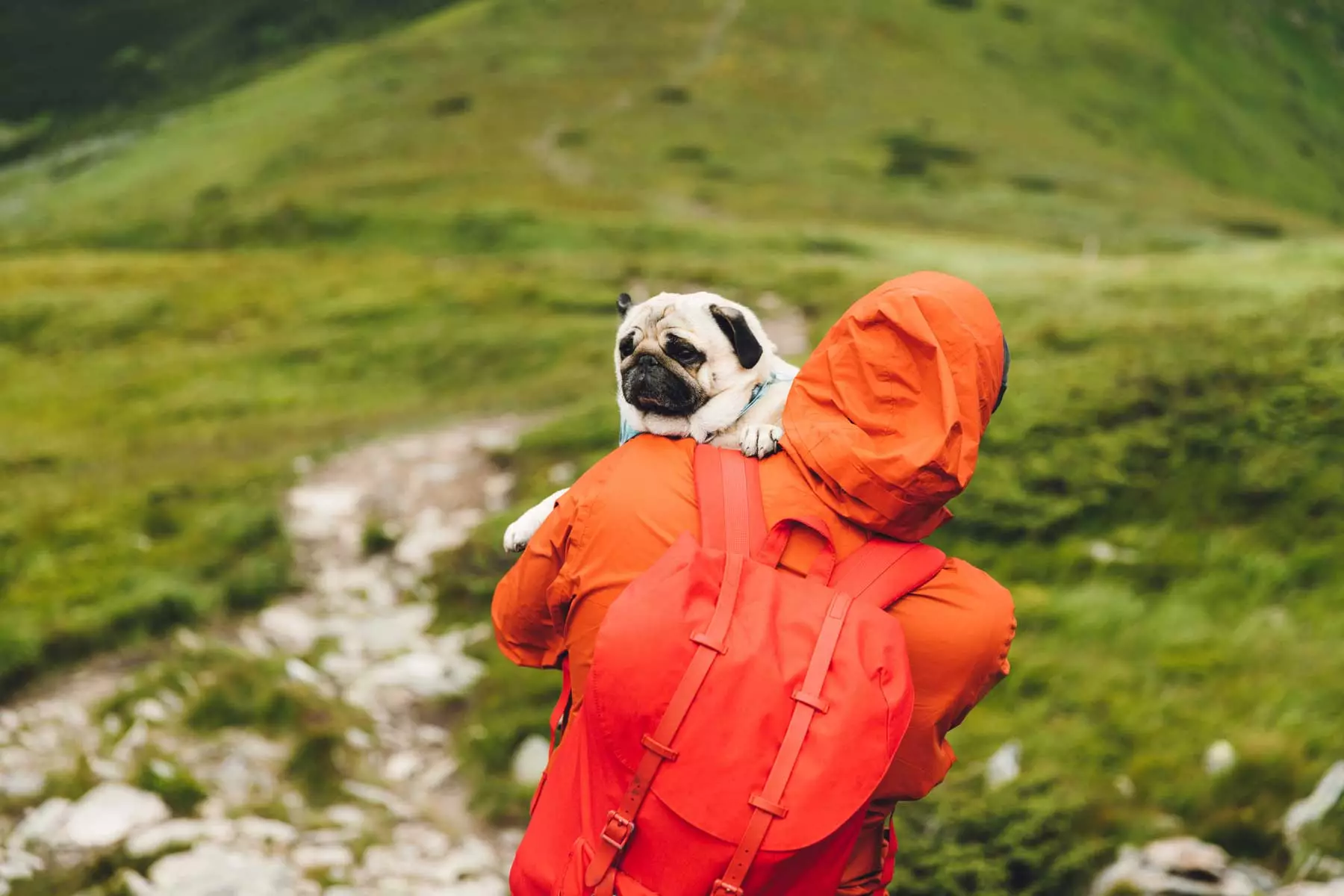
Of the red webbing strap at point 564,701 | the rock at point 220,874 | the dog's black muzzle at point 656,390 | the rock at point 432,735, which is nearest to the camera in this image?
the red webbing strap at point 564,701

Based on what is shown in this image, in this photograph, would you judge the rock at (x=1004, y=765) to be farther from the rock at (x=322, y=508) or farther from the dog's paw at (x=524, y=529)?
the rock at (x=322, y=508)

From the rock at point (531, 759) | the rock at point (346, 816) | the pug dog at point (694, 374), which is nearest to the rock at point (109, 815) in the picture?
the rock at point (346, 816)

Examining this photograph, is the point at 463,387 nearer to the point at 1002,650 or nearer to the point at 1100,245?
the point at 1002,650

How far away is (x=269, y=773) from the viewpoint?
726 cm

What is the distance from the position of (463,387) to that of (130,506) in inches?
331

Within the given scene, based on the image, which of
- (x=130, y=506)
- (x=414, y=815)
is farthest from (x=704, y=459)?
(x=130, y=506)

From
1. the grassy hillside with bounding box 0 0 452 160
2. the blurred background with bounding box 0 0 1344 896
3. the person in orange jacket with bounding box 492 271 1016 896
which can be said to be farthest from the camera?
the grassy hillside with bounding box 0 0 452 160

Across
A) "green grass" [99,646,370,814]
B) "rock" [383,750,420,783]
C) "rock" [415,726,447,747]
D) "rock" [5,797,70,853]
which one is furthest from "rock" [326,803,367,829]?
"rock" [5,797,70,853]

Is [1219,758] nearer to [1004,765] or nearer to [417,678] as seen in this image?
[1004,765]

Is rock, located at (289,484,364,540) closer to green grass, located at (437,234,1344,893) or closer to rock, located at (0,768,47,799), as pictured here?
green grass, located at (437,234,1344,893)

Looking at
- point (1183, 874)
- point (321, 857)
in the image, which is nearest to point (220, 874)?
point (321, 857)

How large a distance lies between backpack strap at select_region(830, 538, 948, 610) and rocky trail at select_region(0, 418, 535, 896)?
4358 mm

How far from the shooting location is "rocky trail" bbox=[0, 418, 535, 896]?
→ 243 inches

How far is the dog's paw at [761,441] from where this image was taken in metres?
3.72
